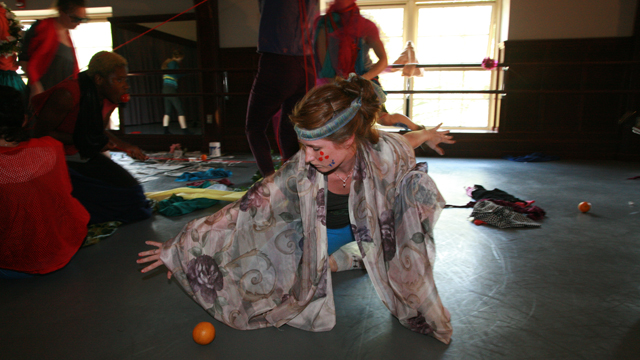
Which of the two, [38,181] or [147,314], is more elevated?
[38,181]

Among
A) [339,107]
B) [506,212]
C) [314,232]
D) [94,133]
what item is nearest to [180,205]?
[94,133]

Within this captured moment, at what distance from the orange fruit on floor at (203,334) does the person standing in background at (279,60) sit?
1.43 m

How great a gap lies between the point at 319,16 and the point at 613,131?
4470 millimetres

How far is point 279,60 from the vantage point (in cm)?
233

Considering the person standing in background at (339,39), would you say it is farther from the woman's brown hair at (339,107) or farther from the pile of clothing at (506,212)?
the woman's brown hair at (339,107)

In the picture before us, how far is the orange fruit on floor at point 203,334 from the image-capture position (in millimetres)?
1242

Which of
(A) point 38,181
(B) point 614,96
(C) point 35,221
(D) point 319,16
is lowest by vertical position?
(C) point 35,221

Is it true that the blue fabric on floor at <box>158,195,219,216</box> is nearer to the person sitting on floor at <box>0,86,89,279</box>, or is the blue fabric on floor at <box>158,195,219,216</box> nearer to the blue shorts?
the person sitting on floor at <box>0,86,89,279</box>

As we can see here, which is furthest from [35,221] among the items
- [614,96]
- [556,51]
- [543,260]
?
[614,96]

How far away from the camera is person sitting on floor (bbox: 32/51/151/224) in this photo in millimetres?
2244

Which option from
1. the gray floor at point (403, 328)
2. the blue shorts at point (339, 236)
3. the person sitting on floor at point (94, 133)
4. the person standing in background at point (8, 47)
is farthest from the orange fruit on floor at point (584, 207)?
the person standing in background at point (8, 47)

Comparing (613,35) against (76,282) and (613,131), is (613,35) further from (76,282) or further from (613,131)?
(76,282)

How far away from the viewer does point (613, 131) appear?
506 cm

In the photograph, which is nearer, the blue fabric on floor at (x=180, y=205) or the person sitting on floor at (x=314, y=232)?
the person sitting on floor at (x=314, y=232)
